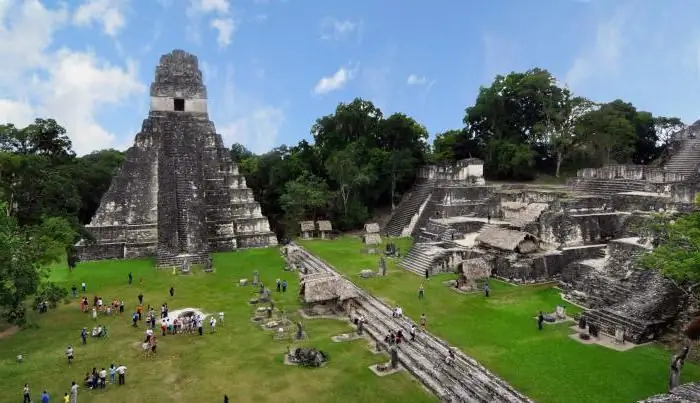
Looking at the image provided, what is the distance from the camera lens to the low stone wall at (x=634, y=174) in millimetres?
25906

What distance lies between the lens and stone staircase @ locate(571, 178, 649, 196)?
26.3 meters

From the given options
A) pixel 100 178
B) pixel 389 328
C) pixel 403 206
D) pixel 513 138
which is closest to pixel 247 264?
pixel 389 328

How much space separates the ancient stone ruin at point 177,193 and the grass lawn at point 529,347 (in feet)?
35.1

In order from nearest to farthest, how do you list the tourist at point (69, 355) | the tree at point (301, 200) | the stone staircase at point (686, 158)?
the tourist at point (69, 355) < the stone staircase at point (686, 158) < the tree at point (301, 200)

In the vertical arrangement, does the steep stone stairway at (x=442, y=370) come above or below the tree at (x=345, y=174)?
below

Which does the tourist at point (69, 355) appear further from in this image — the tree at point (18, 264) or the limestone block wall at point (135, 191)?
the limestone block wall at point (135, 191)

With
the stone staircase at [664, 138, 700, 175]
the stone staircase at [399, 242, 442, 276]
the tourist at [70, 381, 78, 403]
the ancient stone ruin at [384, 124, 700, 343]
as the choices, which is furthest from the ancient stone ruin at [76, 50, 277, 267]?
the stone staircase at [664, 138, 700, 175]

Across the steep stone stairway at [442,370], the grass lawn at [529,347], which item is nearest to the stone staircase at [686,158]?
the grass lawn at [529,347]

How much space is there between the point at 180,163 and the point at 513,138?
76.4 ft

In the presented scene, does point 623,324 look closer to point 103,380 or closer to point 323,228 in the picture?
point 103,380

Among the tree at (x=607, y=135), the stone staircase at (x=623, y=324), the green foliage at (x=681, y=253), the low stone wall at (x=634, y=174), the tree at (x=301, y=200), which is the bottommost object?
the stone staircase at (x=623, y=324)

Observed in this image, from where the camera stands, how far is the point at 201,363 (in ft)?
45.3

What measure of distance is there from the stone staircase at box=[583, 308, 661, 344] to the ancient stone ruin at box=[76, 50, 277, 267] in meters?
17.8

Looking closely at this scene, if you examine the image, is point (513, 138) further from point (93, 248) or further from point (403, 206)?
point (93, 248)
